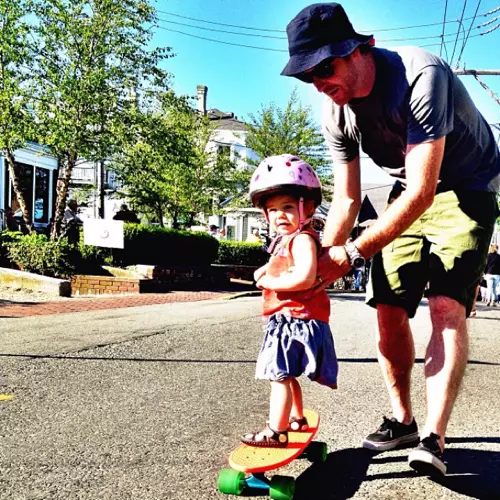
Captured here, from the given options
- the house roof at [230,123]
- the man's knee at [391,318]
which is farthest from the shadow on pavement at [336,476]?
the house roof at [230,123]

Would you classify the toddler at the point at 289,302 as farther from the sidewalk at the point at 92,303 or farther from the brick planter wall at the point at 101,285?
the brick planter wall at the point at 101,285

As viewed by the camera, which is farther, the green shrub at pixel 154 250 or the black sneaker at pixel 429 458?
the green shrub at pixel 154 250

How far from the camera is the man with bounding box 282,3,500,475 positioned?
2.49 metres

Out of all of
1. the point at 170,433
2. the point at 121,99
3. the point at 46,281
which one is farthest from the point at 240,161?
the point at 170,433

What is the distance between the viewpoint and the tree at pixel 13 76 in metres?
12.9

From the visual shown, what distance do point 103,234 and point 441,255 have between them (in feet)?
37.6

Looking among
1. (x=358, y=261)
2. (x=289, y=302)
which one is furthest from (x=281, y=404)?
(x=358, y=261)

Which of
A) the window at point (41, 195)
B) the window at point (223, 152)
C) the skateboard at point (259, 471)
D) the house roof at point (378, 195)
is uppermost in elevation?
the window at point (223, 152)

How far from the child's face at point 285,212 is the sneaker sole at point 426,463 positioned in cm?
100

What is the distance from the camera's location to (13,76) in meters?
13.4

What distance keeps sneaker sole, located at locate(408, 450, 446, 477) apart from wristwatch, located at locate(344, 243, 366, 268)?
744mm

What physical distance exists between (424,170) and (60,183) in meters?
14.0

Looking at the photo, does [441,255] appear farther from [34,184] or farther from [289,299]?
[34,184]

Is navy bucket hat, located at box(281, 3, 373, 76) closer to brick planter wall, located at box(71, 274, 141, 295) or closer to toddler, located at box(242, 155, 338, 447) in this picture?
toddler, located at box(242, 155, 338, 447)
